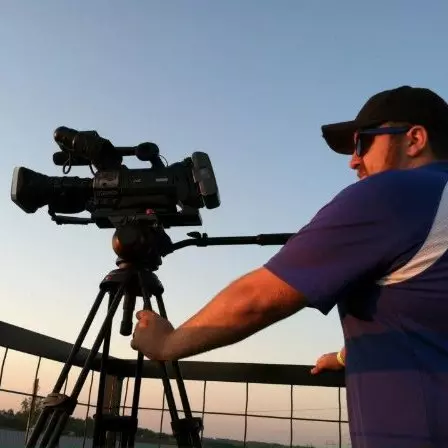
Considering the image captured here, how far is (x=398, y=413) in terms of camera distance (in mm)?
906

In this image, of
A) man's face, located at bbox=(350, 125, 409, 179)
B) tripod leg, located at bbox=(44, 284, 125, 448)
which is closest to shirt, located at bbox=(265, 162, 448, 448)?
man's face, located at bbox=(350, 125, 409, 179)

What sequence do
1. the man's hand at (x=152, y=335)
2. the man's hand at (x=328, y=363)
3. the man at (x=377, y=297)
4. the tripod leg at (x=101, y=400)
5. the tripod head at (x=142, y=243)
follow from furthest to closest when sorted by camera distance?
the tripod head at (x=142, y=243) → the tripod leg at (x=101, y=400) → the man's hand at (x=328, y=363) → the man's hand at (x=152, y=335) → the man at (x=377, y=297)

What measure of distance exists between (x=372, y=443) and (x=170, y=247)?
1.22 meters

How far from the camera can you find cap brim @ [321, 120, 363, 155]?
4.57ft

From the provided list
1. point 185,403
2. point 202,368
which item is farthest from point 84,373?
point 202,368

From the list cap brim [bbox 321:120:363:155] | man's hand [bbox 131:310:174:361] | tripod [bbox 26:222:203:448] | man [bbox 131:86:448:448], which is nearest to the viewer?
man [bbox 131:86:448:448]

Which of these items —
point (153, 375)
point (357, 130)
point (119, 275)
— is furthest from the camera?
point (153, 375)

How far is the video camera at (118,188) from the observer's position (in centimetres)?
195

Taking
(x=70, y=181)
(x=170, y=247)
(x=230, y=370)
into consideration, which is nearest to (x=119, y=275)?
(x=170, y=247)

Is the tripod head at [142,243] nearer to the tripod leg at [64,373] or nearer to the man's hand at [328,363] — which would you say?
the tripod leg at [64,373]

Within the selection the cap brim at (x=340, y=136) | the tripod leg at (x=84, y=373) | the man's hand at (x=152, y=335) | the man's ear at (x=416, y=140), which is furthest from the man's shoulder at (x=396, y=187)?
the tripod leg at (x=84, y=373)

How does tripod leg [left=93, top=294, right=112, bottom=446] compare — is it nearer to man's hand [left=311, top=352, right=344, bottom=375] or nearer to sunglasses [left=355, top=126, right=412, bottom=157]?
man's hand [left=311, top=352, right=344, bottom=375]

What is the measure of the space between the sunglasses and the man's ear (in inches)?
0.6

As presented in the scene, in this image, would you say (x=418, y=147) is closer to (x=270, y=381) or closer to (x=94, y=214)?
(x=94, y=214)
